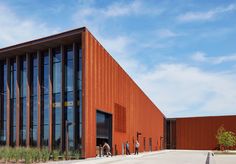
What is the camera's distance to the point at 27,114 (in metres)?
34.4

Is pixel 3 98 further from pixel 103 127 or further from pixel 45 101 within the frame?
pixel 103 127

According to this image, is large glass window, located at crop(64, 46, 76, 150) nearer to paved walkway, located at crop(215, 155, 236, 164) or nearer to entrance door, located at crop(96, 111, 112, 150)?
entrance door, located at crop(96, 111, 112, 150)

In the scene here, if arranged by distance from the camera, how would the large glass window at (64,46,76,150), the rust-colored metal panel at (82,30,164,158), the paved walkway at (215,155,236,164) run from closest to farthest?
the paved walkway at (215,155,236,164) → the rust-colored metal panel at (82,30,164,158) → the large glass window at (64,46,76,150)

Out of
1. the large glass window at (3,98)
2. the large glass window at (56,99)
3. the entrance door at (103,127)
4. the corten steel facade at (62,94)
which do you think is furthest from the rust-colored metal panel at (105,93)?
the large glass window at (3,98)

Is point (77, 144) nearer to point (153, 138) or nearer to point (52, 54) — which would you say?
point (52, 54)

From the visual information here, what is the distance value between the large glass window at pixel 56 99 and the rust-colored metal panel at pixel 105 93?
3.45 m

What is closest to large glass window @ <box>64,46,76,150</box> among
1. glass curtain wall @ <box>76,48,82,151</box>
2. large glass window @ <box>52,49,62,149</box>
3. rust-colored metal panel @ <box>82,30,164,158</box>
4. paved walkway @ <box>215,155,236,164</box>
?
glass curtain wall @ <box>76,48,82,151</box>

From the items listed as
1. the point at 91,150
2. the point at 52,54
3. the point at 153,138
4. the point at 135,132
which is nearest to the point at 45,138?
the point at 91,150

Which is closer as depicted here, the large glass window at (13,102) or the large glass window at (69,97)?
the large glass window at (69,97)

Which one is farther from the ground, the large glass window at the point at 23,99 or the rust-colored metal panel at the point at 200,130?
the large glass window at the point at 23,99

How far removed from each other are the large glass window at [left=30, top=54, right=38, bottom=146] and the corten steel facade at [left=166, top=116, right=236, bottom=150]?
1892 inches

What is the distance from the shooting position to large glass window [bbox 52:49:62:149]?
32.0m

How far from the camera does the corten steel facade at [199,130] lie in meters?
73.9

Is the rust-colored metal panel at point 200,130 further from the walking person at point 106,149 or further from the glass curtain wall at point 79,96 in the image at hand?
the glass curtain wall at point 79,96
